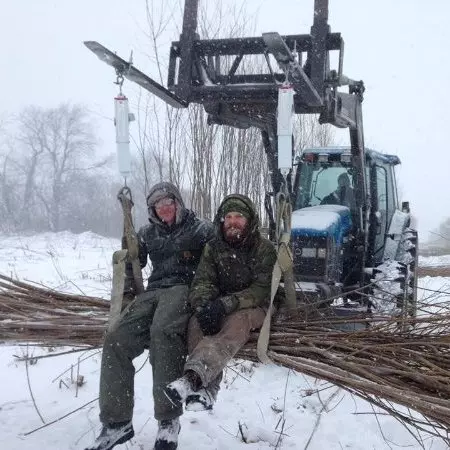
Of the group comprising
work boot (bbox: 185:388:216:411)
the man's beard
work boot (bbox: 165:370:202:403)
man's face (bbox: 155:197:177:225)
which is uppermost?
man's face (bbox: 155:197:177:225)

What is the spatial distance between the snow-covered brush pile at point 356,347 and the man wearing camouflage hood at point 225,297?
0.17 m

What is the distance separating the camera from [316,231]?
478 cm

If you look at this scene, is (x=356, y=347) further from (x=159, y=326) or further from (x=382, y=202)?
(x=382, y=202)

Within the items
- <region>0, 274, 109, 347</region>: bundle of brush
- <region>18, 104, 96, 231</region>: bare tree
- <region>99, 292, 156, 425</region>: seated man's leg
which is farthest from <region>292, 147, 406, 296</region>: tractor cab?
<region>18, 104, 96, 231</region>: bare tree

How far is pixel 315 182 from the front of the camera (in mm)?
6039

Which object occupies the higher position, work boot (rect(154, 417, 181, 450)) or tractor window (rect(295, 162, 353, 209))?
tractor window (rect(295, 162, 353, 209))

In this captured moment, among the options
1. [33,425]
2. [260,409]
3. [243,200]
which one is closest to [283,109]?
[243,200]

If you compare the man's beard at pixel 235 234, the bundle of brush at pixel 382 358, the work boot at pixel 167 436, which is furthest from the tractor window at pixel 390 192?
the work boot at pixel 167 436

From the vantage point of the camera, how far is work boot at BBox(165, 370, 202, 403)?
2439mm

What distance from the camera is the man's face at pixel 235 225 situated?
10.7 ft

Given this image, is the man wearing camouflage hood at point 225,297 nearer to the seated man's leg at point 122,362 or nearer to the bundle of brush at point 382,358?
the bundle of brush at point 382,358

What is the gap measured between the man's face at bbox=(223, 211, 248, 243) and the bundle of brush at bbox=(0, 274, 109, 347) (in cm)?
97

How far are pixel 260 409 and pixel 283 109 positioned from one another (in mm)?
2508

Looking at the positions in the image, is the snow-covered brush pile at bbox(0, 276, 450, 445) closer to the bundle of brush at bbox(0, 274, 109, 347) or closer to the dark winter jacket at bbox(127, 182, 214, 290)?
the bundle of brush at bbox(0, 274, 109, 347)
